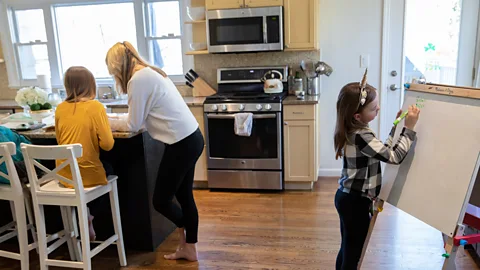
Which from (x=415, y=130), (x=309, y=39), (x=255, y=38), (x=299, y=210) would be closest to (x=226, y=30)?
(x=255, y=38)

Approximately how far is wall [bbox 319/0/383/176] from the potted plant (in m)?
2.62

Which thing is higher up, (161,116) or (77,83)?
(77,83)

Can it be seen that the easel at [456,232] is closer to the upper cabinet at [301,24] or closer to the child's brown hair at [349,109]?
the child's brown hair at [349,109]

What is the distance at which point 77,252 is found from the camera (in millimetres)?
2613

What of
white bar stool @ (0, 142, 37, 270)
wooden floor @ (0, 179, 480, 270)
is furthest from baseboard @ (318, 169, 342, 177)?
white bar stool @ (0, 142, 37, 270)

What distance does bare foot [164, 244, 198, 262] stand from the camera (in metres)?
2.71

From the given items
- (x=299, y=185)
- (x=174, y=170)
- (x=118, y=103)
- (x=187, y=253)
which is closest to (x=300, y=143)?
(x=299, y=185)

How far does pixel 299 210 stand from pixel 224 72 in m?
1.69

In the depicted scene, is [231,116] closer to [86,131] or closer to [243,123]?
[243,123]

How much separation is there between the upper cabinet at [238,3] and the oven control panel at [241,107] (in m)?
0.95

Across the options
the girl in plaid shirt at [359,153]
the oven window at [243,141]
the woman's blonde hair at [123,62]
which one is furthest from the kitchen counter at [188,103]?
the girl in plaid shirt at [359,153]

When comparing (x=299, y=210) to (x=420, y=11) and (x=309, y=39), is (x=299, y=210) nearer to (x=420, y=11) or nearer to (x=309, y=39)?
(x=309, y=39)

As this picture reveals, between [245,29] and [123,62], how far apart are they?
1.87m

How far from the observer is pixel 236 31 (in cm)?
397
